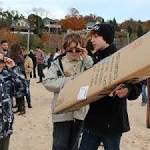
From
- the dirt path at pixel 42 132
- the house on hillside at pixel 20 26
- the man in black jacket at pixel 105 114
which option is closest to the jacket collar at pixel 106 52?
the man in black jacket at pixel 105 114

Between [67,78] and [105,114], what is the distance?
0.84m

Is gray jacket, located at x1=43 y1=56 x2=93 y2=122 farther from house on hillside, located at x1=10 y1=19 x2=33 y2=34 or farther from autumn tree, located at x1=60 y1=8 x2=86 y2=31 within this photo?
autumn tree, located at x1=60 y1=8 x2=86 y2=31

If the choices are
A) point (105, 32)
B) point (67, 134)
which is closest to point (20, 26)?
point (67, 134)

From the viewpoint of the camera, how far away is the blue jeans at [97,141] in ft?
14.7

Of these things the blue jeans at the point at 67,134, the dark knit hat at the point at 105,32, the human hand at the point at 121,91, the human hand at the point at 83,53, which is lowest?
the blue jeans at the point at 67,134

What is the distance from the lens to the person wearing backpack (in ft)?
17.0

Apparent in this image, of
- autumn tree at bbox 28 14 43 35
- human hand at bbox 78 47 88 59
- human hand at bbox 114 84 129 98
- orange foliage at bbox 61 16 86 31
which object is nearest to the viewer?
human hand at bbox 114 84 129 98

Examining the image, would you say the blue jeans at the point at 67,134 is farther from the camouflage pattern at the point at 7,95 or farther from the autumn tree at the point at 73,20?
the autumn tree at the point at 73,20

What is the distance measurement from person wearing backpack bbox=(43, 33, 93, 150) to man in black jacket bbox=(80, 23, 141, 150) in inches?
23.3

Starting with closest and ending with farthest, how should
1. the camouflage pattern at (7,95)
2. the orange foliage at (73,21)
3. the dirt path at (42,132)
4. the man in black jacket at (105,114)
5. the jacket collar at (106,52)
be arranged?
the man in black jacket at (105,114) < the jacket collar at (106,52) < the camouflage pattern at (7,95) < the dirt path at (42,132) < the orange foliage at (73,21)

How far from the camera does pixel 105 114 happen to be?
4.44 metres

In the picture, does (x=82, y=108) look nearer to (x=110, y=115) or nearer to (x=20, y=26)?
(x=110, y=115)

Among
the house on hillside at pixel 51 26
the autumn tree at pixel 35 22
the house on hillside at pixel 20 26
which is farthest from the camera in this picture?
the house on hillside at pixel 51 26

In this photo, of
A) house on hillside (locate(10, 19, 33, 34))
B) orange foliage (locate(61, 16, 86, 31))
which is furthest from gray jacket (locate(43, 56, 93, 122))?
orange foliage (locate(61, 16, 86, 31))
